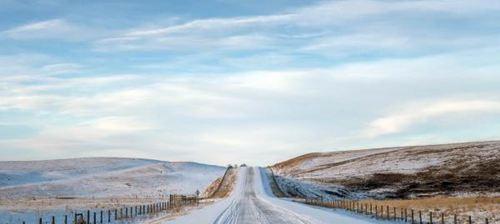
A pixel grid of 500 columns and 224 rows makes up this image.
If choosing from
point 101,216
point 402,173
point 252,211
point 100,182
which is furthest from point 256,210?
point 100,182

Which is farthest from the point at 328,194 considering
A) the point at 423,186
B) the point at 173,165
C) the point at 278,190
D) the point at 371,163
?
the point at 173,165

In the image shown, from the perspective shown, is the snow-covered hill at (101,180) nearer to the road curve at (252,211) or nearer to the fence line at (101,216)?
the road curve at (252,211)

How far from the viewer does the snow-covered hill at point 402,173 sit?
107 metres

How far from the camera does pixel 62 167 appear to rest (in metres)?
175

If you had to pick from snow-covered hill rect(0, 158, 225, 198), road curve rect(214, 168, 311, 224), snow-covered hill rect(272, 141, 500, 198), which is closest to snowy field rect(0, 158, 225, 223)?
snow-covered hill rect(0, 158, 225, 198)

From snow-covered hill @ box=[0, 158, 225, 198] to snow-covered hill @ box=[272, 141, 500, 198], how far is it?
63.8 feet

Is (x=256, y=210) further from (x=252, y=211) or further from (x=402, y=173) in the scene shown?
(x=402, y=173)

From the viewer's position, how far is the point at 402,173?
124m

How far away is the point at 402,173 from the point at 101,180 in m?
55.9

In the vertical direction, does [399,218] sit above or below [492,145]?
below

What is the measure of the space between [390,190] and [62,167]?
9489cm

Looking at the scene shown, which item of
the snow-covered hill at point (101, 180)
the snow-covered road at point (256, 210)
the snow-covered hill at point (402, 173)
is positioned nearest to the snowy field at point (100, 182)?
the snow-covered hill at point (101, 180)

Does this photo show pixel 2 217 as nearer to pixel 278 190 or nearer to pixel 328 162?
pixel 278 190

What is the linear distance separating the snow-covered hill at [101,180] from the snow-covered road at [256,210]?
1228cm
